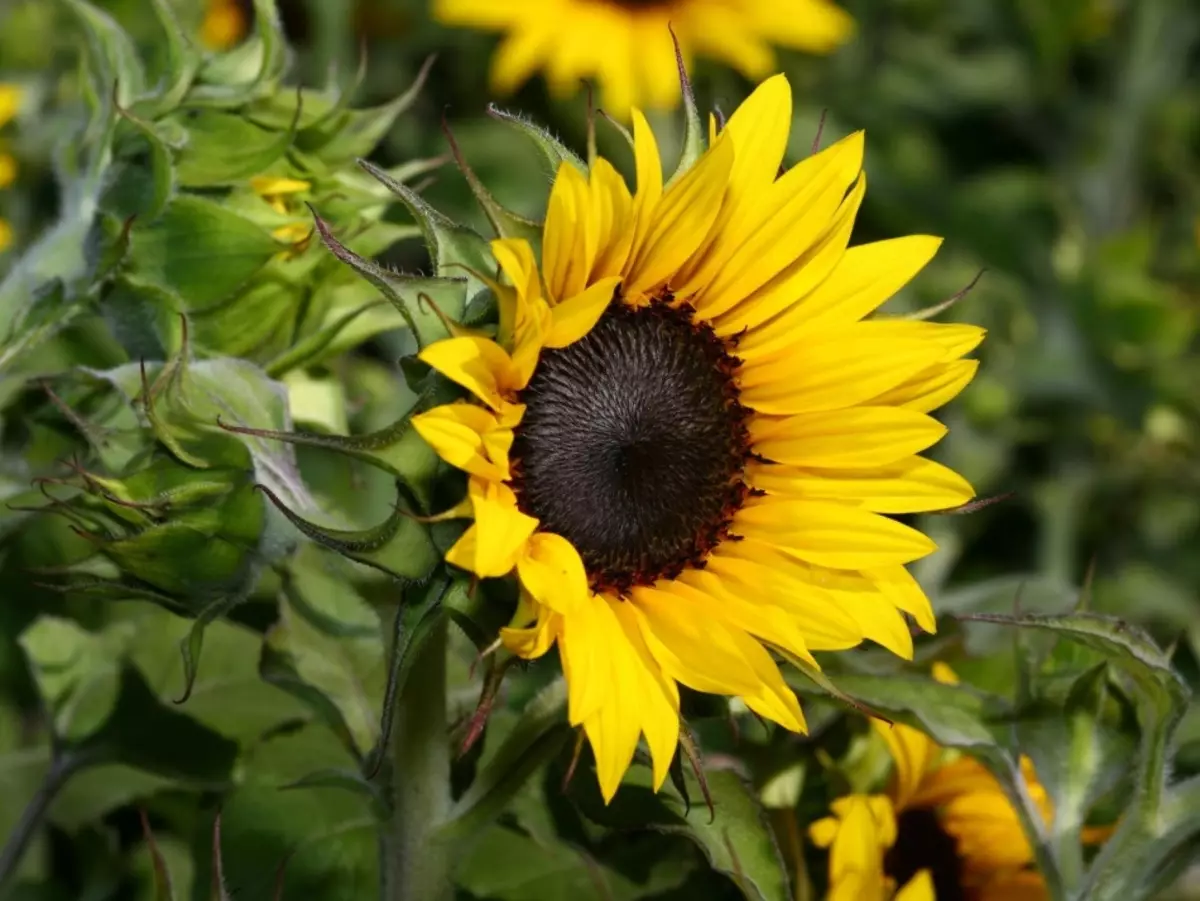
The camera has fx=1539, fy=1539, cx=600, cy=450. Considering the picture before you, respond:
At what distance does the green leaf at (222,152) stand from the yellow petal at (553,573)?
0.41m

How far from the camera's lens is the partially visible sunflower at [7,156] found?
6.00 feet

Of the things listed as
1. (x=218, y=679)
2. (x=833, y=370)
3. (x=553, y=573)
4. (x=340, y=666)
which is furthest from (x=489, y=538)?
(x=218, y=679)

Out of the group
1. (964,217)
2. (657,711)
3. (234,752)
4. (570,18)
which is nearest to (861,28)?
(964,217)

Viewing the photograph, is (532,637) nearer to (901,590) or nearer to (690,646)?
(690,646)

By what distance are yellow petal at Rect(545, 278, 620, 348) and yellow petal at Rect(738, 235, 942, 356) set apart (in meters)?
0.17

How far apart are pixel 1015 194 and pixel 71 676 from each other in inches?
73.6

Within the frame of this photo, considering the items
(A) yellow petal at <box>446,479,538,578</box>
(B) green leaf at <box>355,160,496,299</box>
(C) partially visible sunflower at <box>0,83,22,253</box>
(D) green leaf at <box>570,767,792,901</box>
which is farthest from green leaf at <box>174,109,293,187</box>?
(C) partially visible sunflower at <box>0,83,22,253</box>

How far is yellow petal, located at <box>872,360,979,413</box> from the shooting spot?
0.98 m

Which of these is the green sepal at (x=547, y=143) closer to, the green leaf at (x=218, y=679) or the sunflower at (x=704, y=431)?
the sunflower at (x=704, y=431)

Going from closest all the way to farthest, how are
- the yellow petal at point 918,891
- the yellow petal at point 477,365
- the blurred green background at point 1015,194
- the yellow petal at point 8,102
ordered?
the yellow petal at point 477,365 → the yellow petal at point 918,891 → the yellow petal at point 8,102 → the blurred green background at point 1015,194

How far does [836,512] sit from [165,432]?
1.42 ft

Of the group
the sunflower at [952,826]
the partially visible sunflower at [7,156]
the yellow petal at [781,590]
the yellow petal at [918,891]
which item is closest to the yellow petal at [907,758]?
the sunflower at [952,826]

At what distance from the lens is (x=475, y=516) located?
83 cm

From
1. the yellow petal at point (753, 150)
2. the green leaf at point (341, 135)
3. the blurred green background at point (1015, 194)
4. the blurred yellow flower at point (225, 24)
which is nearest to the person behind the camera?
the yellow petal at point (753, 150)
